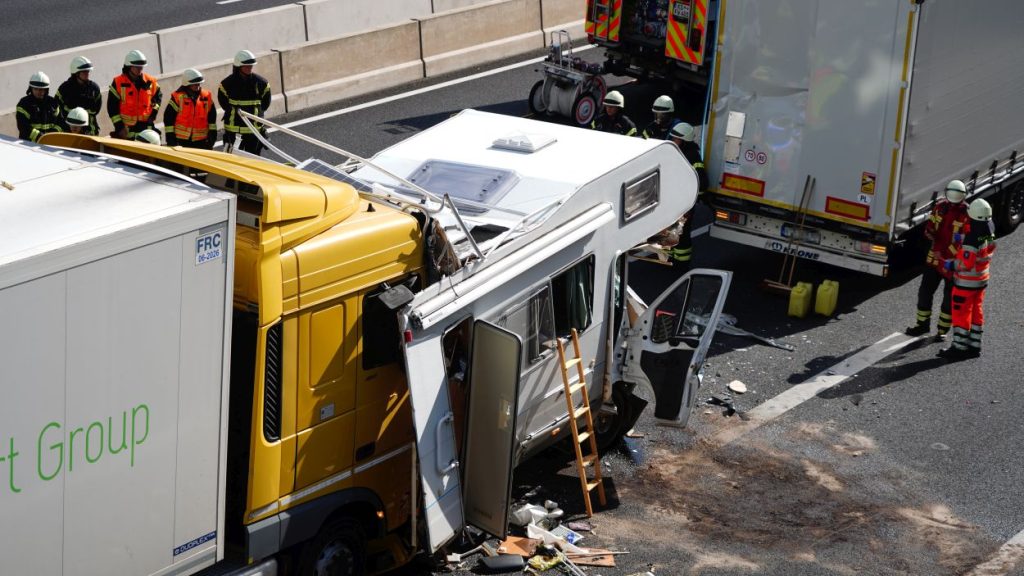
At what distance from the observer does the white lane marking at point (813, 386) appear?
34.6 feet

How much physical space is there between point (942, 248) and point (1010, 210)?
3181 millimetres

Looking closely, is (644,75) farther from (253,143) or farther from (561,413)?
(561,413)

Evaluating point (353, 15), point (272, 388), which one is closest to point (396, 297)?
point (272, 388)

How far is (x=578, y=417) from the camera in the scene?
9086 mm

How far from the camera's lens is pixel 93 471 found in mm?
5973

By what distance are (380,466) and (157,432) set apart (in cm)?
184

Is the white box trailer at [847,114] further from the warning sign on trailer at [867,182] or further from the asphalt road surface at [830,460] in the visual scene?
the asphalt road surface at [830,460]

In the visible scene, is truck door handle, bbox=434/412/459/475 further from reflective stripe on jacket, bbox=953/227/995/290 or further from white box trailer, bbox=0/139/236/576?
reflective stripe on jacket, bbox=953/227/995/290

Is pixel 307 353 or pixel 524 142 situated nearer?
pixel 307 353

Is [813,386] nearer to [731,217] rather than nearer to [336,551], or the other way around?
[731,217]

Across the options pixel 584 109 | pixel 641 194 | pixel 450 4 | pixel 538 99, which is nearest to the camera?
pixel 641 194

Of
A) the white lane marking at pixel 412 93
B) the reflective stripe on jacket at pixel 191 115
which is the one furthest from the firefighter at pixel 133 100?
the white lane marking at pixel 412 93

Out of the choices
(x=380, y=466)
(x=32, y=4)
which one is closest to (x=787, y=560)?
(x=380, y=466)

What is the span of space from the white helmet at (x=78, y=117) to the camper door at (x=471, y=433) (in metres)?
6.79
